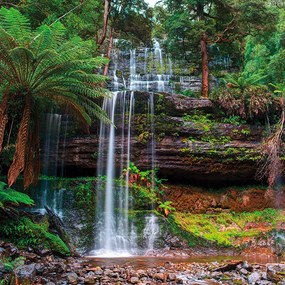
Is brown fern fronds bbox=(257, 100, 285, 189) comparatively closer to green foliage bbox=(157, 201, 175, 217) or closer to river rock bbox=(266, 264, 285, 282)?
green foliage bbox=(157, 201, 175, 217)

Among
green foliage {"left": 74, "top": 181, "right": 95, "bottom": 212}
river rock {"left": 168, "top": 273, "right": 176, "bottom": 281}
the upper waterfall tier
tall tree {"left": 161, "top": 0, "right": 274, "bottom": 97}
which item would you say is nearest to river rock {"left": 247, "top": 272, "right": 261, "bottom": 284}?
river rock {"left": 168, "top": 273, "right": 176, "bottom": 281}

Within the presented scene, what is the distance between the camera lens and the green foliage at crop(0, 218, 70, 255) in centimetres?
713

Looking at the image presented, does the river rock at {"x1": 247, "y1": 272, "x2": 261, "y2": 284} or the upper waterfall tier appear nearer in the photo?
the river rock at {"x1": 247, "y1": 272, "x2": 261, "y2": 284}

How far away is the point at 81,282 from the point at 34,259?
4.79 ft

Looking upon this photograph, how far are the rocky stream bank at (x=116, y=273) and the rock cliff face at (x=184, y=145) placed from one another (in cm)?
553

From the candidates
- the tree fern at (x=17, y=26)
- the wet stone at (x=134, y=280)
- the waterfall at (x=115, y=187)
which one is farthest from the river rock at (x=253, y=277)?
the tree fern at (x=17, y=26)

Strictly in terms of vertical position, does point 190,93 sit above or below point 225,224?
above

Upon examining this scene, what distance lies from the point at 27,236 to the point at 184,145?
653 cm

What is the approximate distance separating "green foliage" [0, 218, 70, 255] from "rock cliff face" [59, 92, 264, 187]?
485 cm

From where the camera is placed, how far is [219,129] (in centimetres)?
1230

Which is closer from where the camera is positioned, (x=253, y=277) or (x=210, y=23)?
(x=253, y=277)

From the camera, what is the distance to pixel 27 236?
285 inches

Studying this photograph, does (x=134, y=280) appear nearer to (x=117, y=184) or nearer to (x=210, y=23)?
(x=117, y=184)

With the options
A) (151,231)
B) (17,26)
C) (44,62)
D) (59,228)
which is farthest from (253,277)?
(17,26)
